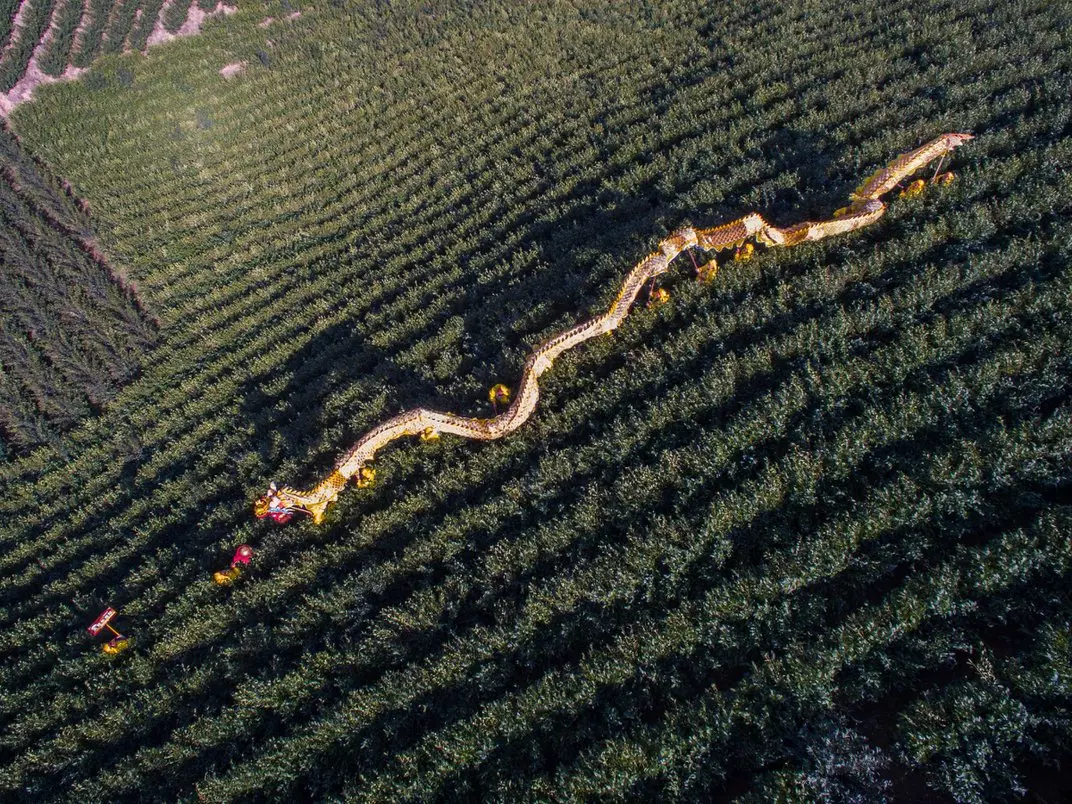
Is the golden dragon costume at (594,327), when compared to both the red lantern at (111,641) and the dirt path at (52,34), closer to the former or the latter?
the red lantern at (111,641)

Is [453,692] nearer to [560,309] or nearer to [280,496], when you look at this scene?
[280,496]

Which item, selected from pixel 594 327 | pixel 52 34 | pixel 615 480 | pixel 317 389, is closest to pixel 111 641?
pixel 317 389

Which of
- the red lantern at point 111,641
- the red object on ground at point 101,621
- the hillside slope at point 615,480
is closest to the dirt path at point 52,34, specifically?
the hillside slope at point 615,480

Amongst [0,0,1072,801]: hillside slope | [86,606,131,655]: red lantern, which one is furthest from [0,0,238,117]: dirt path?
[86,606,131,655]: red lantern

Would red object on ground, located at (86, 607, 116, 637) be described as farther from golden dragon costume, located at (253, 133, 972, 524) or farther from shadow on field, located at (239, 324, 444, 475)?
shadow on field, located at (239, 324, 444, 475)

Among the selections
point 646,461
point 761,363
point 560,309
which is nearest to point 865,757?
point 646,461
